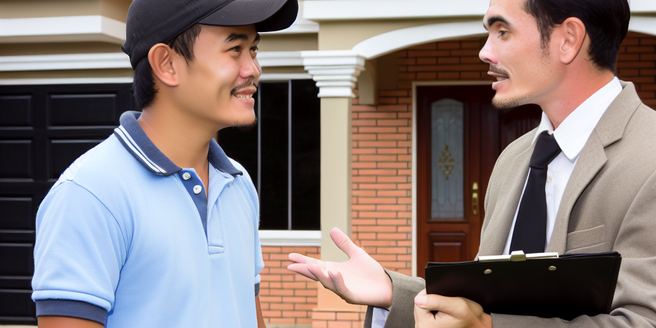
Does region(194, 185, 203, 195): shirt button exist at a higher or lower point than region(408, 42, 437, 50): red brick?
lower

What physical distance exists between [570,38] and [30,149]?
7253mm

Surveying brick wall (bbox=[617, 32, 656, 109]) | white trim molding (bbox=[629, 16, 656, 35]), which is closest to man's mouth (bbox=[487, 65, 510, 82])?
white trim molding (bbox=[629, 16, 656, 35])

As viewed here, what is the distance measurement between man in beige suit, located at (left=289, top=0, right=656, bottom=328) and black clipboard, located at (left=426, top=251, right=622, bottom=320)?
0.03 meters

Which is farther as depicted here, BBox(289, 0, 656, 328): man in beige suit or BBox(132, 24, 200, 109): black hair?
BBox(132, 24, 200, 109): black hair

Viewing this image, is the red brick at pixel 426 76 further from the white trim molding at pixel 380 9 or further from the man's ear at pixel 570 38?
the man's ear at pixel 570 38

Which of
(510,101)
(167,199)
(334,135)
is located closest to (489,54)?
(510,101)

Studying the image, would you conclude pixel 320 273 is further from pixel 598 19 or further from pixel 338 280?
pixel 598 19

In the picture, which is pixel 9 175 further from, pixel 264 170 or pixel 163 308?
pixel 163 308

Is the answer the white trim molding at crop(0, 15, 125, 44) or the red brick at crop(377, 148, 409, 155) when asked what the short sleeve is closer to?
the white trim molding at crop(0, 15, 125, 44)

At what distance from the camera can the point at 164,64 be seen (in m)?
1.83

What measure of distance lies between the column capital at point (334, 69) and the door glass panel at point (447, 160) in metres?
2.04

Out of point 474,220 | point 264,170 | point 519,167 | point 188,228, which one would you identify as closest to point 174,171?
point 188,228

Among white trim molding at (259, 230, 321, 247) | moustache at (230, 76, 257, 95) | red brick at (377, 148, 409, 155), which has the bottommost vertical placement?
white trim molding at (259, 230, 321, 247)

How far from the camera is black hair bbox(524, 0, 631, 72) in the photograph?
175 cm
